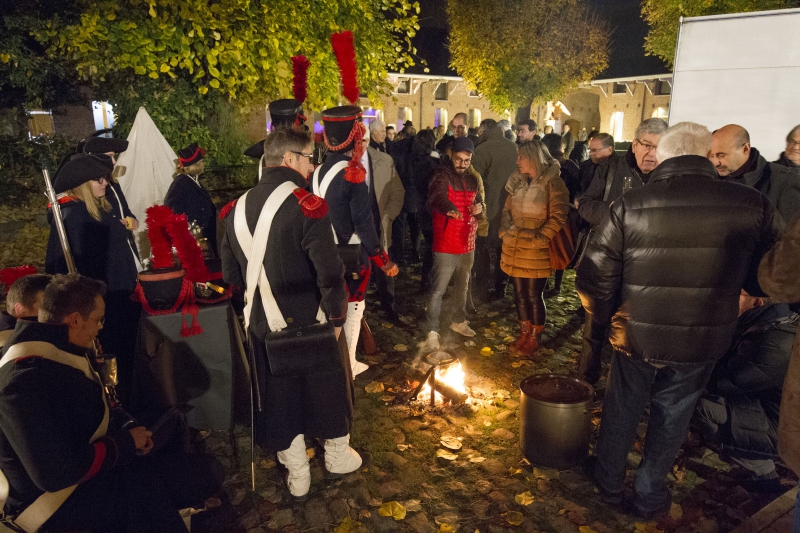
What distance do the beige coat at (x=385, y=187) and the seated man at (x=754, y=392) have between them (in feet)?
13.6

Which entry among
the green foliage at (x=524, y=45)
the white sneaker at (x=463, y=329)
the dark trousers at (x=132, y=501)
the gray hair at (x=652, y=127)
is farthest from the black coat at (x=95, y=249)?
the green foliage at (x=524, y=45)

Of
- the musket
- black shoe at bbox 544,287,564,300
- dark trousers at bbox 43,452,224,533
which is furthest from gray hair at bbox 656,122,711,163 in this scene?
black shoe at bbox 544,287,564,300

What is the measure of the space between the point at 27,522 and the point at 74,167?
3.15m

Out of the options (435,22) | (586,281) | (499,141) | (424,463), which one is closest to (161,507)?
(424,463)

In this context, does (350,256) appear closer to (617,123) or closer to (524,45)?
(524,45)

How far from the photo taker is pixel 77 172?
14.7ft

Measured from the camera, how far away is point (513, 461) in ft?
13.3

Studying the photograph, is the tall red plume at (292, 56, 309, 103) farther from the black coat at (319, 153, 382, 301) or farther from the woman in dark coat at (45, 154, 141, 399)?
the woman in dark coat at (45, 154, 141, 399)

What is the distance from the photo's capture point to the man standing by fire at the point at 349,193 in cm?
449

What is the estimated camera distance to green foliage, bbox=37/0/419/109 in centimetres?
738

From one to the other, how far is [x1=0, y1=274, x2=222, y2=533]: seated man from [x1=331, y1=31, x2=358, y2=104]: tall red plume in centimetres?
304

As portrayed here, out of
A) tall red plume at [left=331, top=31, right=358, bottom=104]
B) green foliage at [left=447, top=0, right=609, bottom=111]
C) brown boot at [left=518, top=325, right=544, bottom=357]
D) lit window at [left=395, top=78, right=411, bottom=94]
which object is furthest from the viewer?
lit window at [left=395, top=78, right=411, bottom=94]

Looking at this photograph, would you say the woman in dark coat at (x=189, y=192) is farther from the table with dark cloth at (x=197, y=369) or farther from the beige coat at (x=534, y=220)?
the beige coat at (x=534, y=220)

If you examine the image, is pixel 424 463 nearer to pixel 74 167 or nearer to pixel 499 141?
pixel 74 167
